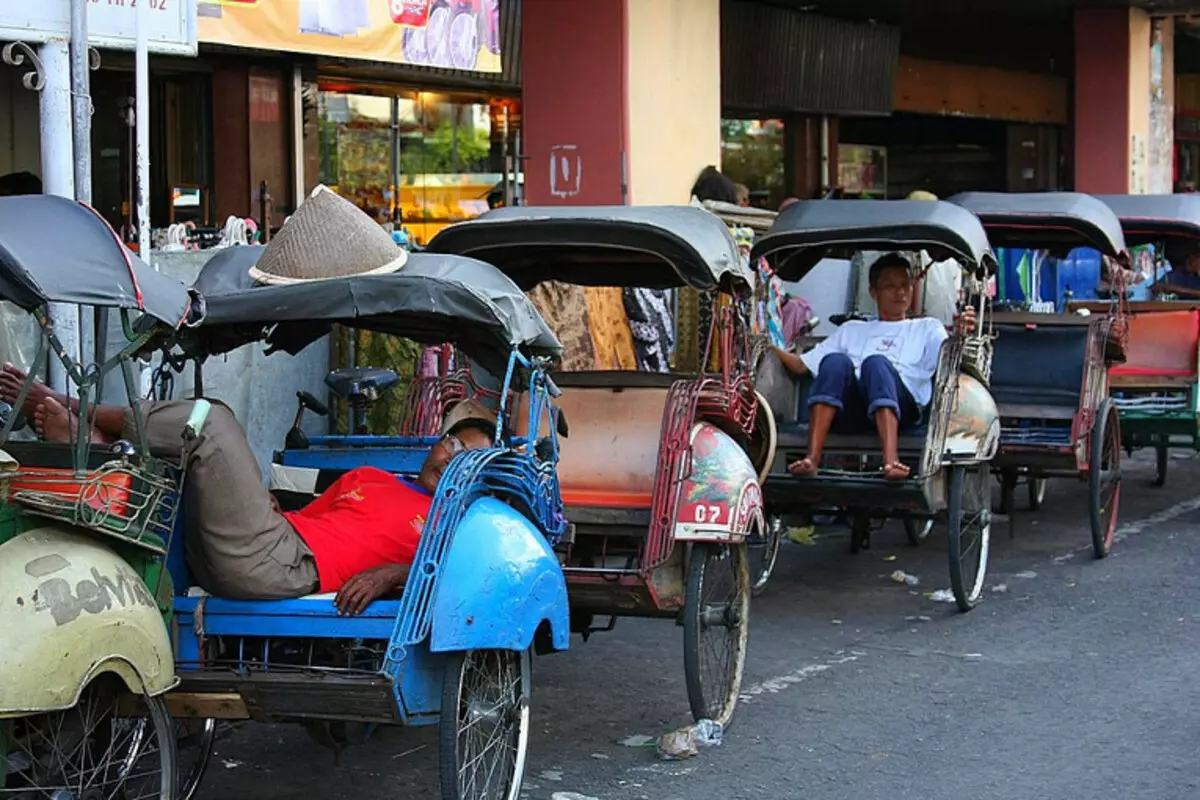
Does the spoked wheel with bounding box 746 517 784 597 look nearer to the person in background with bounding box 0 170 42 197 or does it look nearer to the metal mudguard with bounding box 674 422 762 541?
the metal mudguard with bounding box 674 422 762 541

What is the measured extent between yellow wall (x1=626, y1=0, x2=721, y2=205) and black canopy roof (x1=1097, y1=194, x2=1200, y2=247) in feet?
10.9

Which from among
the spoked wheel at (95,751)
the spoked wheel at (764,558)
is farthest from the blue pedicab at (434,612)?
the spoked wheel at (764,558)

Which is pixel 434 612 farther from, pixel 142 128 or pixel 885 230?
pixel 885 230

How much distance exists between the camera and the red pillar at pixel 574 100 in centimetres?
1232

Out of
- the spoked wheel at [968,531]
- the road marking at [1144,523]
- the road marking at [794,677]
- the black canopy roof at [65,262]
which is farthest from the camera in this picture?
the road marking at [1144,523]

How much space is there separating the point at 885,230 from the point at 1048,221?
2103 mm

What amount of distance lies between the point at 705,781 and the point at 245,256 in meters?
2.41

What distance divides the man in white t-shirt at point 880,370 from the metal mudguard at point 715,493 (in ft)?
5.56

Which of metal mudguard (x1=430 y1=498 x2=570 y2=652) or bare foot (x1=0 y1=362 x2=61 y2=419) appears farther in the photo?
bare foot (x1=0 y1=362 x2=61 y2=419)

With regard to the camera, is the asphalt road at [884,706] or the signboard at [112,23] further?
the signboard at [112,23]

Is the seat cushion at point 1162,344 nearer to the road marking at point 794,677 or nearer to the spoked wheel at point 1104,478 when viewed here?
the spoked wheel at point 1104,478

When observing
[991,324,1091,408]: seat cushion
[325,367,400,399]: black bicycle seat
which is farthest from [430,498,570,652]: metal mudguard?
[991,324,1091,408]: seat cushion

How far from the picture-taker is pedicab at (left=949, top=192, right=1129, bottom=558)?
366 inches

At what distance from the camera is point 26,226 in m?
4.18
